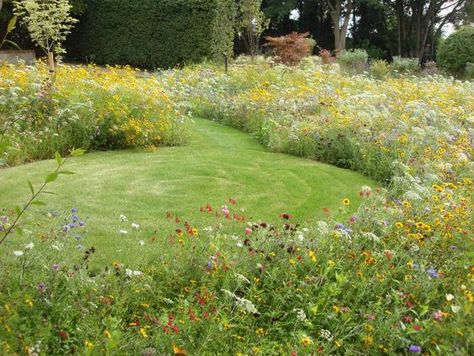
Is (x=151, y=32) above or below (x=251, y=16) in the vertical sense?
below

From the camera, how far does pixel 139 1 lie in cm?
1900

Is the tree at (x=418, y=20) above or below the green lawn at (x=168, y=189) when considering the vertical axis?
above

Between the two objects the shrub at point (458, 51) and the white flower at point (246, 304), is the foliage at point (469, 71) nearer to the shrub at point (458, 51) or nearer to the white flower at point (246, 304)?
the shrub at point (458, 51)

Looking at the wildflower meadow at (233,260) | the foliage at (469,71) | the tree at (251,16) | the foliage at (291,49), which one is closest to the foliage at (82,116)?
the wildflower meadow at (233,260)

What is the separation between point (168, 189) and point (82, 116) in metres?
2.36

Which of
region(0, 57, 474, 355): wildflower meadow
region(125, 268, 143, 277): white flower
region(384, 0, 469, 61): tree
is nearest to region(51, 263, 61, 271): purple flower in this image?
region(0, 57, 474, 355): wildflower meadow

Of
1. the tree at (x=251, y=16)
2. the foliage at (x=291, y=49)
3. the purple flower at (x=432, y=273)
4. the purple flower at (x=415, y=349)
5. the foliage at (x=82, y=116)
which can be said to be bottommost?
the purple flower at (x=415, y=349)

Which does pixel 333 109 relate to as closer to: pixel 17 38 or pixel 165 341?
pixel 165 341

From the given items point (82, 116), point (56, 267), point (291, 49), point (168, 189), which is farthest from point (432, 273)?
point (291, 49)

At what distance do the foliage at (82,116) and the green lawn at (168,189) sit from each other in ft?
1.13

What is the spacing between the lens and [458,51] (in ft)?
65.5

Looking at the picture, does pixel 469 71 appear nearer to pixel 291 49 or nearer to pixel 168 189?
pixel 291 49

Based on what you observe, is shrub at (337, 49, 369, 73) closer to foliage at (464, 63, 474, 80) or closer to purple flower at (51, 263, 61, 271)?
foliage at (464, 63, 474, 80)

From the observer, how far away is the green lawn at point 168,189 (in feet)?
14.4
